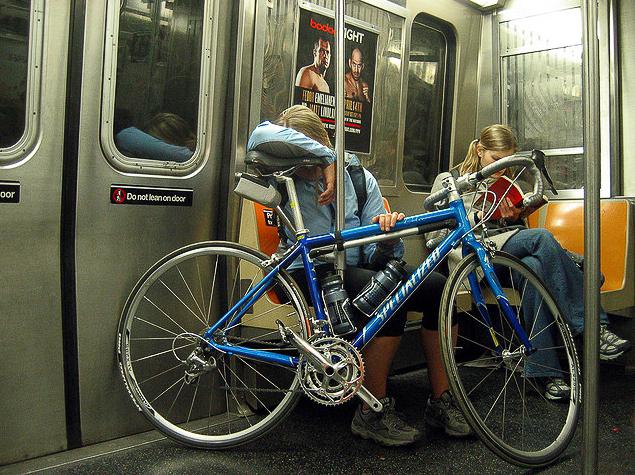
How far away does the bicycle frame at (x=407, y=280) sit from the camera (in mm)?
2703

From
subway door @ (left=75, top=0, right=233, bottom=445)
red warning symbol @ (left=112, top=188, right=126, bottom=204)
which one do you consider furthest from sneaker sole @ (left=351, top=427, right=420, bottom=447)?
red warning symbol @ (left=112, top=188, right=126, bottom=204)

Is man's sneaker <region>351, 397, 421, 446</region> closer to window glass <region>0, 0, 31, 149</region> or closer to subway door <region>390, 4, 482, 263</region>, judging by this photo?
subway door <region>390, 4, 482, 263</region>

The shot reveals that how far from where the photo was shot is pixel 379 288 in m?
2.75

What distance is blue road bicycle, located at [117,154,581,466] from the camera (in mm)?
2645

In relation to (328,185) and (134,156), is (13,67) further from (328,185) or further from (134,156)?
(328,185)

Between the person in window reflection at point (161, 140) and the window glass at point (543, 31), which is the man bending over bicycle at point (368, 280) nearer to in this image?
the person in window reflection at point (161, 140)

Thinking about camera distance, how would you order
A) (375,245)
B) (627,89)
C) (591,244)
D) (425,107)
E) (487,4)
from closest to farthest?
1. (591,244)
2. (375,245)
3. (627,89)
4. (425,107)
5. (487,4)

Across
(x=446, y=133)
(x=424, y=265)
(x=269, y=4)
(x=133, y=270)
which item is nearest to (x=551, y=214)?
(x=446, y=133)

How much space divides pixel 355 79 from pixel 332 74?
0.25 m

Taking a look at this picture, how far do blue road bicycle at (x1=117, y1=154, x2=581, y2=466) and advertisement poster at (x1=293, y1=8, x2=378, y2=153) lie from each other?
938mm

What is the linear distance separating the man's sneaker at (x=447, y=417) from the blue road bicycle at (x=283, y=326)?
203mm

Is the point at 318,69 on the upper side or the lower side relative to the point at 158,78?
upper

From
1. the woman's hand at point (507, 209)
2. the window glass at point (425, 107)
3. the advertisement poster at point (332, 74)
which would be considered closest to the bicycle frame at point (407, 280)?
the woman's hand at point (507, 209)

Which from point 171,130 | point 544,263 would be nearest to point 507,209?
point 544,263
